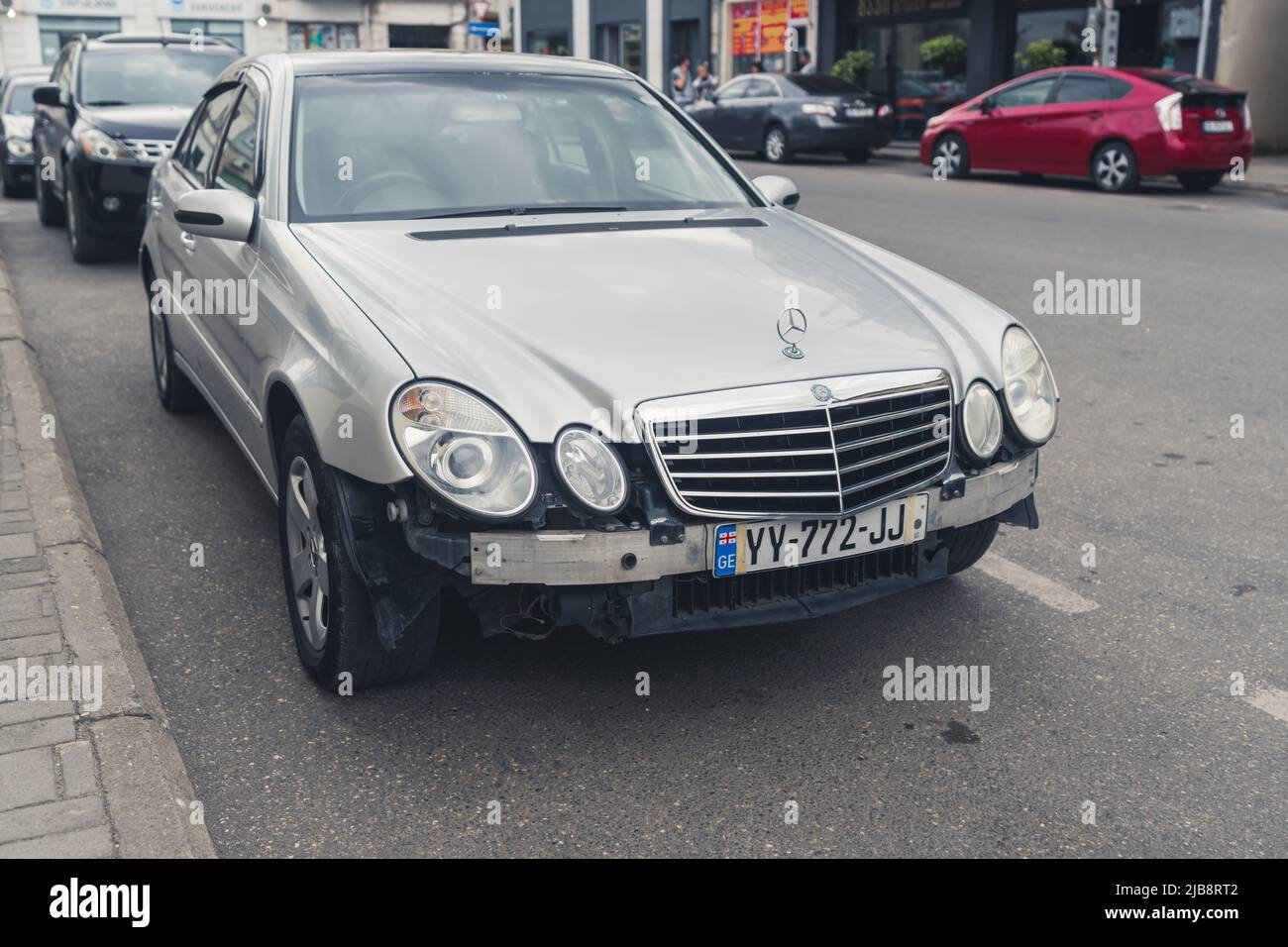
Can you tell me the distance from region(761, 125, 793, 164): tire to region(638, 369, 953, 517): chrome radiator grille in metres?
18.7

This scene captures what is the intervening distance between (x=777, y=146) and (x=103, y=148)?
44.2 ft

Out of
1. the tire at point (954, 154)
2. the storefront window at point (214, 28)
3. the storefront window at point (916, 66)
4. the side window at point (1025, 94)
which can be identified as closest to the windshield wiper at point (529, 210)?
the side window at point (1025, 94)

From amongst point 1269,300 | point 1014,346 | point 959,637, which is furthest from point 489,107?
point 1269,300

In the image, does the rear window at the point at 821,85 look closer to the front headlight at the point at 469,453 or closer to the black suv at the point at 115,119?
the black suv at the point at 115,119

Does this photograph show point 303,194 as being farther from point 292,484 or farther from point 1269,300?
point 1269,300

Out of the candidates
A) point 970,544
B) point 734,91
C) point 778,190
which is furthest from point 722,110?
point 970,544

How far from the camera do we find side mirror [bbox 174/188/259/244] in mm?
4102

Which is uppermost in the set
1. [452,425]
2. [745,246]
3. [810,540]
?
[745,246]

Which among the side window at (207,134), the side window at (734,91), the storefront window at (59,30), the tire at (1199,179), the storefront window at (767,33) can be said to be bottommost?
the tire at (1199,179)

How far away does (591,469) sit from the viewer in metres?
3.04

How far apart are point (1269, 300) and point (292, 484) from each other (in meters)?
7.45

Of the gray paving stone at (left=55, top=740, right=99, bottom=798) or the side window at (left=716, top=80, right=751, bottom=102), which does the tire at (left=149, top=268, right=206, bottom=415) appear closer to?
the gray paving stone at (left=55, top=740, right=99, bottom=798)

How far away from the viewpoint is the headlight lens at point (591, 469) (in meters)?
3.02

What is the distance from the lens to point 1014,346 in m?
3.77
